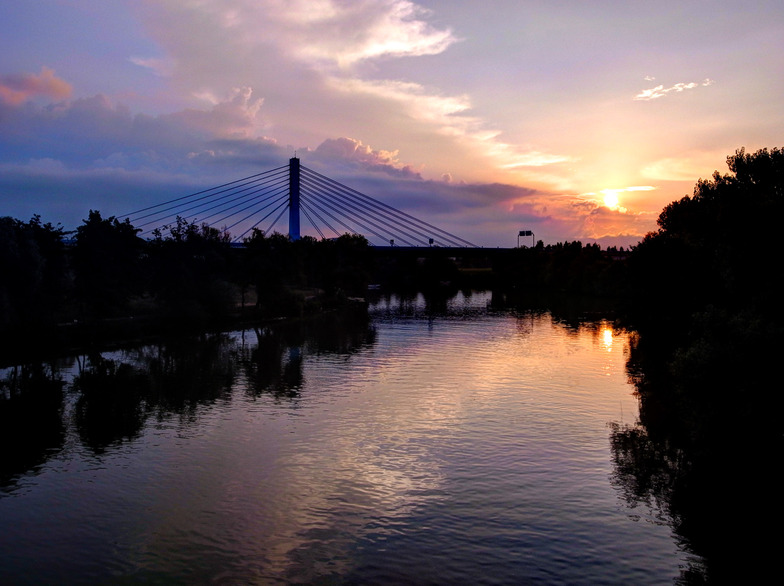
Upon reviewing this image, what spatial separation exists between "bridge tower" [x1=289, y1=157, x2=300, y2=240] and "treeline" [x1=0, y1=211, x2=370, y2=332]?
17792 mm

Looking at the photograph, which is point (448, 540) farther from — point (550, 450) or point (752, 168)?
point (752, 168)

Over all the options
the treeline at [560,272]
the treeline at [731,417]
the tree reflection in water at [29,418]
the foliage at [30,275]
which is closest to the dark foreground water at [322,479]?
the tree reflection in water at [29,418]

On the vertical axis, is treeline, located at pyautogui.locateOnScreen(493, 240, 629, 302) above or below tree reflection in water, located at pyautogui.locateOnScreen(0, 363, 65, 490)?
above

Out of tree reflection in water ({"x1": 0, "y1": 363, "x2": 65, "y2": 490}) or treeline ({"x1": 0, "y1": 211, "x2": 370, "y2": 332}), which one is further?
treeline ({"x1": 0, "y1": 211, "x2": 370, "y2": 332})

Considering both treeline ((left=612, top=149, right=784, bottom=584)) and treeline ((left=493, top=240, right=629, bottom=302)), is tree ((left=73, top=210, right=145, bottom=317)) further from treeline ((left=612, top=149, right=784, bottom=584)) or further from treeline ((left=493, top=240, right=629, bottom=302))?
treeline ((left=493, top=240, right=629, bottom=302))

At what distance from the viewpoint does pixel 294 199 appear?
116375mm

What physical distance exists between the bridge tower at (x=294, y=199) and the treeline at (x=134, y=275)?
1779 centimetres

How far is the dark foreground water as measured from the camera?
17469 millimetres

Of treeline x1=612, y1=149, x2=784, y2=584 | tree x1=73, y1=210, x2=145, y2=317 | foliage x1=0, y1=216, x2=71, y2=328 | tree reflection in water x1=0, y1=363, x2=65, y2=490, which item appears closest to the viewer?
treeline x1=612, y1=149, x2=784, y2=584

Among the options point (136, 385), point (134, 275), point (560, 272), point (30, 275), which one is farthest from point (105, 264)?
point (560, 272)

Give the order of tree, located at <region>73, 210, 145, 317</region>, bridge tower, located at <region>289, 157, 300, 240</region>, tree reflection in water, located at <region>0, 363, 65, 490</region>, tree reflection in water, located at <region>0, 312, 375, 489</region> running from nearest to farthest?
tree reflection in water, located at <region>0, 363, 65, 490</region> < tree reflection in water, located at <region>0, 312, 375, 489</region> < tree, located at <region>73, 210, 145, 317</region> < bridge tower, located at <region>289, 157, 300, 240</region>

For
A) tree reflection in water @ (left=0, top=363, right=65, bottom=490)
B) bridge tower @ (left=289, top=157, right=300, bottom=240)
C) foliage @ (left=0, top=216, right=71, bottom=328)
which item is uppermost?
bridge tower @ (left=289, top=157, right=300, bottom=240)

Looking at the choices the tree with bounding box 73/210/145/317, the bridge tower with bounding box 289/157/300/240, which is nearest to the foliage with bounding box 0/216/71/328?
the tree with bounding box 73/210/145/317

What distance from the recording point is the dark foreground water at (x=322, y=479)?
17469mm
